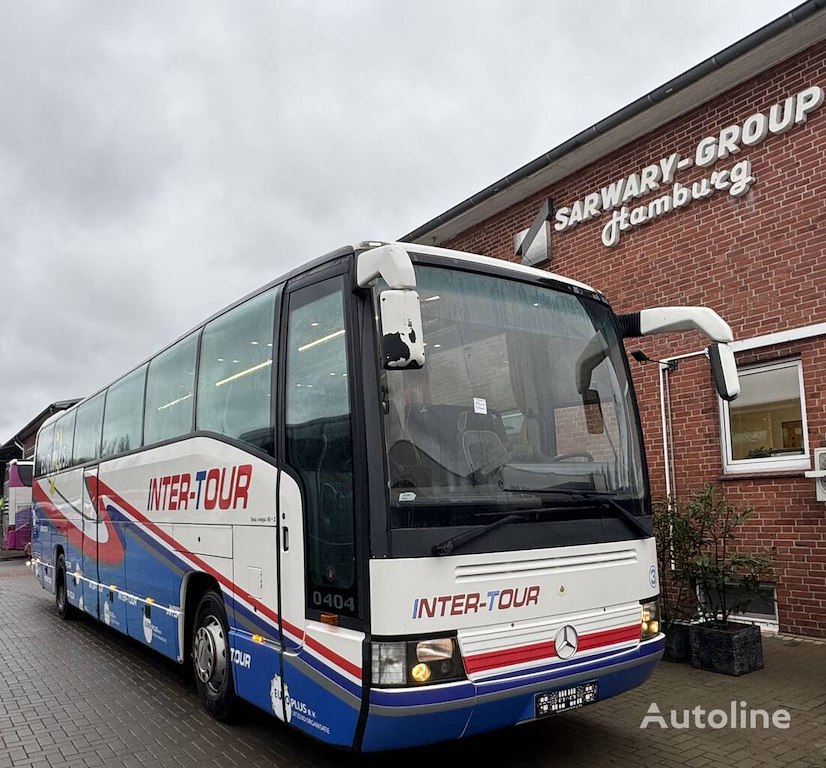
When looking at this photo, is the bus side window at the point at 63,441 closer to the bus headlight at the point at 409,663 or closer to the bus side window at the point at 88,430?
the bus side window at the point at 88,430

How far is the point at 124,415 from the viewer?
8.74m

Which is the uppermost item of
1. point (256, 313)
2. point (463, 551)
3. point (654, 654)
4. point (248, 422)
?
point (256, 313)

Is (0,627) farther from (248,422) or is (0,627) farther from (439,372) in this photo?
(439,372)

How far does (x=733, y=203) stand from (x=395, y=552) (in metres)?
6.53

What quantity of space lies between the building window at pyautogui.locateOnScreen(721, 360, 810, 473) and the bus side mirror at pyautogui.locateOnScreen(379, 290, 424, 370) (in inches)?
222

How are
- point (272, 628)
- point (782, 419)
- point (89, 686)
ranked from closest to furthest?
point (272, 628) < point (89, 686) < point (782, 419)

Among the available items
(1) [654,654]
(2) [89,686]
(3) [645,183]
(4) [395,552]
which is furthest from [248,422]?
(3) [645,183]

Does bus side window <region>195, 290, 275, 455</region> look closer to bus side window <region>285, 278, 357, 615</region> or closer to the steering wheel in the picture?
bus side window <region>285, 278, 357, 615</region>

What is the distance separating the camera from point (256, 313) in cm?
553

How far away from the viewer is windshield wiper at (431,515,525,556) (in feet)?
12.8

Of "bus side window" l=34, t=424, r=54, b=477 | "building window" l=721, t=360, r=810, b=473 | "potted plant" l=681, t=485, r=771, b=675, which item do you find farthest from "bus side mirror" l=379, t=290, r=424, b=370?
"bus side window" l=34, t=424, r=54, b=477

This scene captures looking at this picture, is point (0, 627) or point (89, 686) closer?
point (89, 686)

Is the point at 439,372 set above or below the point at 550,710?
above

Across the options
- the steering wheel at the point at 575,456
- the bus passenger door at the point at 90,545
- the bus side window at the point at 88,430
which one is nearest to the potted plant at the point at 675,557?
the steering wheel at the point at 575,456
